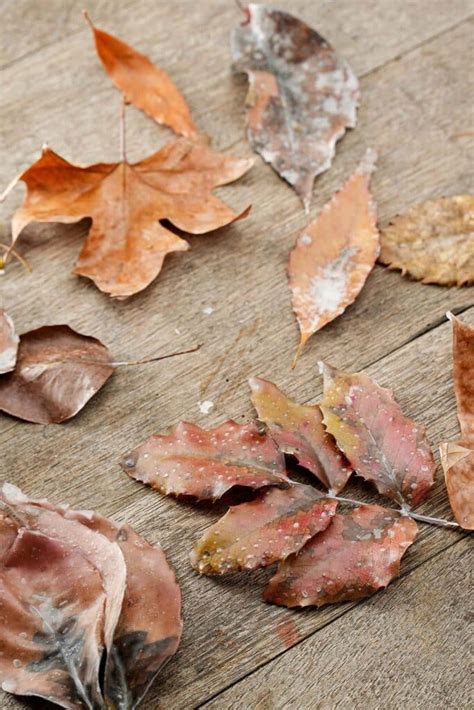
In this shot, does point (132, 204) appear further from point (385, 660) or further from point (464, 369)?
point (385, 660)

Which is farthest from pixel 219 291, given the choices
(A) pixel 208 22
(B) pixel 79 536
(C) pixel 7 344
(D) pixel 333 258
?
(A) pixel 208 22

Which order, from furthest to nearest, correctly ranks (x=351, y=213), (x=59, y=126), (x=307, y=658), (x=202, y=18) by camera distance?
(x=202, y=18)
(x=59, y=126)
(x=351, y=213)
(x=307, y=658)

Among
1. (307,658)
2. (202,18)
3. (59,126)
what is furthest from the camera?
(202,18)

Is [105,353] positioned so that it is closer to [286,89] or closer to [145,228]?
[145,228]

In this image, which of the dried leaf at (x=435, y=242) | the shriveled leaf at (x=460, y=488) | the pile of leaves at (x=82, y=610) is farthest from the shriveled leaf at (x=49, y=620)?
the dried leaf at (x=435, y=242)

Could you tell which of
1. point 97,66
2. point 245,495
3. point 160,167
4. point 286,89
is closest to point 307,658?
point 245,495

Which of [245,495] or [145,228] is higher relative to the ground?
[145,228]

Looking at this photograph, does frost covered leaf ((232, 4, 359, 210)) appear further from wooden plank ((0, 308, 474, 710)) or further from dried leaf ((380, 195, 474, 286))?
wooden plank ((0, 308, 474, 710))

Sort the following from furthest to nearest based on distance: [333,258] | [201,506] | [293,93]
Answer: [293,93], [333,258], [201,506]
